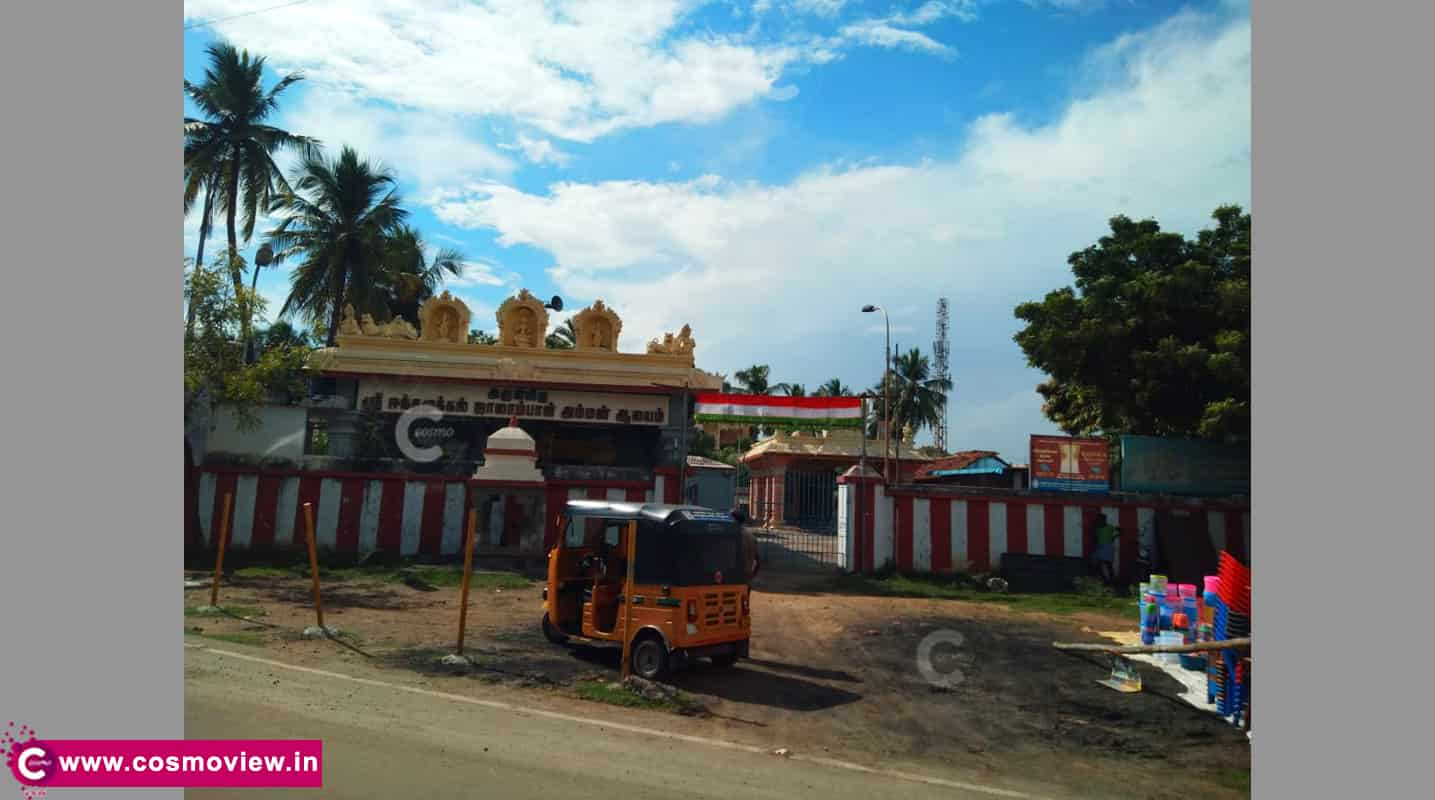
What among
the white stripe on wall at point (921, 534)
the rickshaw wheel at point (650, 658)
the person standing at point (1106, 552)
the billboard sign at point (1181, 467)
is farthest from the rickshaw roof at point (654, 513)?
the billboard sign at point (1181, 467)

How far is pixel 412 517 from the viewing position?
21406 millimetres

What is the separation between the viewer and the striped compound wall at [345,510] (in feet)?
69.6

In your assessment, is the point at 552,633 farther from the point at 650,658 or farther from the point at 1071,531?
the point at 1071,531

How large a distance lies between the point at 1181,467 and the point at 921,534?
701 centimetres

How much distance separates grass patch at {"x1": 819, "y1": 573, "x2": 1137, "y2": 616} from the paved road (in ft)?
38.0

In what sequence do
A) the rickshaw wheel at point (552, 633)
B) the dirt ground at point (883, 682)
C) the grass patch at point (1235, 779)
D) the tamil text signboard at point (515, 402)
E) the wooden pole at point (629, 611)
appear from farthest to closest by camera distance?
the tamil text signboard at point (515, 402)
the rickshaw wheel at point (552, 633)
the wooden pole at point (629, 611)
the dirt ground at point (883, 682)
the grass patch at point (1235, 779)

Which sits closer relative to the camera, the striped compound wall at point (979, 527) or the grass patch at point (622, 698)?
the grass patch at point (622, 698)

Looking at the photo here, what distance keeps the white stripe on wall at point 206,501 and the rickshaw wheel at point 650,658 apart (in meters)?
16.1

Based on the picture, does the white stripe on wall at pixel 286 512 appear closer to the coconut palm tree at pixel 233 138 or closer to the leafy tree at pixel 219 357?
the leafy tree at pixel 219 357

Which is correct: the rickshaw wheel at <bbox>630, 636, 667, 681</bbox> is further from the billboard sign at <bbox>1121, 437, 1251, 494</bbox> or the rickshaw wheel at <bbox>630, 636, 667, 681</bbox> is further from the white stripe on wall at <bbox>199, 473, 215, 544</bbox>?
the billboard sign at <bbox>1121, 437, 1251, 494</bbox>

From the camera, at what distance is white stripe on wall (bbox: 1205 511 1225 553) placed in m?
21.2

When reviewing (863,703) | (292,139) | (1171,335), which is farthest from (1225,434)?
(292,139)

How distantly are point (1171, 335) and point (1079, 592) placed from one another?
22.7 feet

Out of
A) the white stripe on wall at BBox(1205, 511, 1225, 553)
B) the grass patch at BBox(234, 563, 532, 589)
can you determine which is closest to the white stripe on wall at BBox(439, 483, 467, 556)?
the grass patch at BBox(234, 563, 532, 589)
